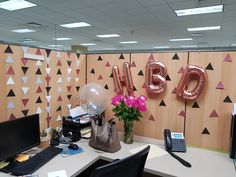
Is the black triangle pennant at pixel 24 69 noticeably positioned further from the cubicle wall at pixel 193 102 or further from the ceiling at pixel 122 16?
the ceiling at pixel 122 16

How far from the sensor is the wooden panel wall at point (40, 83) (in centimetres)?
144

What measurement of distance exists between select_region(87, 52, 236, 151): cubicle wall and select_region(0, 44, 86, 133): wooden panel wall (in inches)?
17.7

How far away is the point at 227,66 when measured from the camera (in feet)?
5.09

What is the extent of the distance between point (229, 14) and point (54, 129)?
15.1ft

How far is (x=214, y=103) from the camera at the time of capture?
1.60m

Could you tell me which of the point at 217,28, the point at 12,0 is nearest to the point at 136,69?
the point at 12,0

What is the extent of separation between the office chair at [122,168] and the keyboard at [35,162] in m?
0.61

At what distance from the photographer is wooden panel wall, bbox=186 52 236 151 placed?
155cm

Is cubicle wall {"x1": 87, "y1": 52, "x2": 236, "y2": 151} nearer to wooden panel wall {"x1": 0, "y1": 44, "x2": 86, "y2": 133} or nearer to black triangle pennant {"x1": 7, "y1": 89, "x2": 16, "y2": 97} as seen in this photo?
wooden panel wall {"x1": 0, "y1": 44, "x2": 86, "y2": 133}

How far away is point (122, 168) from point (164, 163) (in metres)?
0.57

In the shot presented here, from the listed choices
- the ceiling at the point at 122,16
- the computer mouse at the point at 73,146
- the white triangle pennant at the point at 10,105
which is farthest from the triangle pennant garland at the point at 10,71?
the ceiling at the point at 122,16

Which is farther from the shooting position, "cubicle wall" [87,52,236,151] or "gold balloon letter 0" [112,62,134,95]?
"gold balloon letter 0" [112,62,134,95]

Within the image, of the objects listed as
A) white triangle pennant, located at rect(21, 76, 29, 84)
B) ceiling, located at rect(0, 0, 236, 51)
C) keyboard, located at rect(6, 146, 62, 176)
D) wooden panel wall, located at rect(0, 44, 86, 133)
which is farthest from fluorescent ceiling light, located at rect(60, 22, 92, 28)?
keyboard, located at rect(6, 146, 62, 176)

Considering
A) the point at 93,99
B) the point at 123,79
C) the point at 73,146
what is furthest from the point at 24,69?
the point at 123,79
